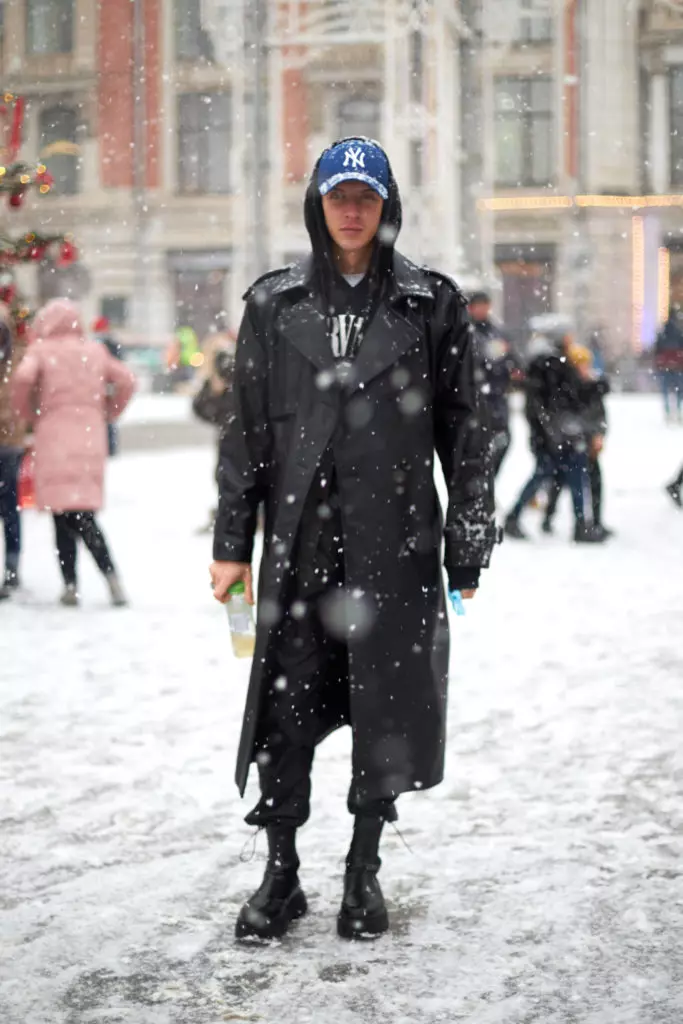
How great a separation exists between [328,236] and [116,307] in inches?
1562

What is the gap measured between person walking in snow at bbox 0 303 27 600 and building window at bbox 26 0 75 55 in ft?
118

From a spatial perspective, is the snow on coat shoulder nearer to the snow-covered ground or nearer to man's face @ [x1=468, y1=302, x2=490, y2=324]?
the snow-covered ground

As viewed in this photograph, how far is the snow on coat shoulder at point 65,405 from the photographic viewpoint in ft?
29.6

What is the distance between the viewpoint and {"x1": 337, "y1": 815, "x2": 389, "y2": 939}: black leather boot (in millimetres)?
4055

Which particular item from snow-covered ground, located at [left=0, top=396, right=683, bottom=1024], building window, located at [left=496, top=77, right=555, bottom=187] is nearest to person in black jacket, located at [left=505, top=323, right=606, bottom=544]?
snow-covered ground, located at [left=0, top=396, right=683, bottom=1024]

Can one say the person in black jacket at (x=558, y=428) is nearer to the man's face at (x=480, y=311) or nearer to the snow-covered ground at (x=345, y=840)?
the man's face at (x=480, y=311)

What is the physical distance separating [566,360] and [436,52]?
1844cm

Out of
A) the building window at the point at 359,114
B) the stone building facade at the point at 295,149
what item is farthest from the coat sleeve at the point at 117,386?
the building window at the point at 359,114

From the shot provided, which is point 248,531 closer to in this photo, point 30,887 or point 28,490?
point 30,887

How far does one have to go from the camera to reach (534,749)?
592 centimetres

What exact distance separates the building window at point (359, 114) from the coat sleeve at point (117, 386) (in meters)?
33.1

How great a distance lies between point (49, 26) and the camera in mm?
44062

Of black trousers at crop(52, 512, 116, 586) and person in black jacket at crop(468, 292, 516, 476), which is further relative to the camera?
person in black jacket at crop(468, 292, 516, 476)

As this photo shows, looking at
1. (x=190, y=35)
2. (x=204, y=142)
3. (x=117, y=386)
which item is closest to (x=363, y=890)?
(x=117, y=386)
